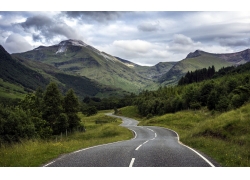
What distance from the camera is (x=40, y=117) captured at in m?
58.0

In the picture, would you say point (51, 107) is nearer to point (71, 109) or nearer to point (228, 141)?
point (71, 109)

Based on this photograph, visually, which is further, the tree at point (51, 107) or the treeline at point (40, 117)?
the tree at point (51, 107)

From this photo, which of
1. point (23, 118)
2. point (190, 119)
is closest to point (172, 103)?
point (190, 119)

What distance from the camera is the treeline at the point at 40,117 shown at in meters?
44.6

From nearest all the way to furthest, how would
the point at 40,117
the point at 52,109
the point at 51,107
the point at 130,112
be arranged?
the point at 40,117
the point at 51,107
the point at 52,109
the point at 130,112

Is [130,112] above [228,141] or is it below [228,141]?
below

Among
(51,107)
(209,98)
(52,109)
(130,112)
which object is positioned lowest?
(130,112)

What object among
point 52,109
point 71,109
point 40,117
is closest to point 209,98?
point 71,109

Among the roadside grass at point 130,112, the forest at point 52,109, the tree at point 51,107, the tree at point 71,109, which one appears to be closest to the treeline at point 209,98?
the forest at point 52,109

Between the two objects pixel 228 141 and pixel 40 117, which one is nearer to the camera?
pixel 228 141

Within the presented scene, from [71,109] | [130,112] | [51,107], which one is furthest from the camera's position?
[130,112]

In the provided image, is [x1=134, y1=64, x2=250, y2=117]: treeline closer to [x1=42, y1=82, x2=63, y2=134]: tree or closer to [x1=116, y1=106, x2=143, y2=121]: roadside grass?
[x1=116, y1=106, x2=143, y2=121]: roadside grass

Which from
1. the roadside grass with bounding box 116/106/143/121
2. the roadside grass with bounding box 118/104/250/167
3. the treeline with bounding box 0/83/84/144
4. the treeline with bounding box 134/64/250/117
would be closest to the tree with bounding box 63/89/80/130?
the treeline with bounding box 0/83/84/144

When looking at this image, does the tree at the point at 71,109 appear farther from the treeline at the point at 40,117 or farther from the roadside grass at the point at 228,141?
the roadside grass at the point at 228,141
